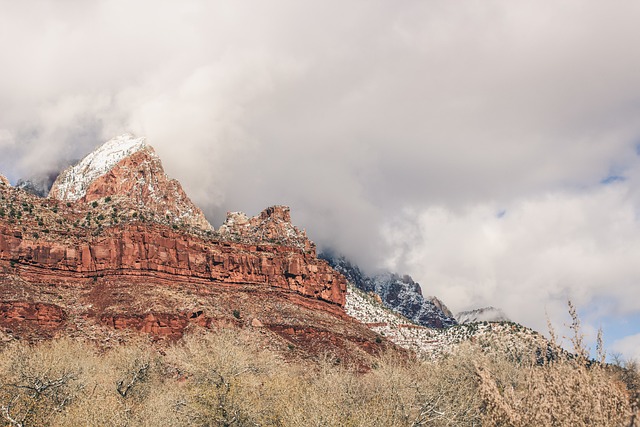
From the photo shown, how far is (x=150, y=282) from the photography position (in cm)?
10475

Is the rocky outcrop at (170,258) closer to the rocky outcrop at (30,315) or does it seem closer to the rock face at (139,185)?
the rocky outcrop at (30,315)

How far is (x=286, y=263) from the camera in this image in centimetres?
13175

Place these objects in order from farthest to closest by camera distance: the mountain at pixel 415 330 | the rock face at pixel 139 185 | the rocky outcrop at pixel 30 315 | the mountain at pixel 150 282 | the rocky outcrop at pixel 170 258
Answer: the rock face at pixel 139 185 → the mountain at pixel 415 330 → the rocky outcrop at pixel 170 258 → the mountain at pixel 150 282 → the rocky outcrop at pixel 30 315

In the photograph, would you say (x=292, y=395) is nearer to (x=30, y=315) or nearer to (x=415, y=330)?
(x=30, y=315)

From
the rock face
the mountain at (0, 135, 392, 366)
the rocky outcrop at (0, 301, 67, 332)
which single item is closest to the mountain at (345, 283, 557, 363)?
the mountain at (0, 135, 392, 366)

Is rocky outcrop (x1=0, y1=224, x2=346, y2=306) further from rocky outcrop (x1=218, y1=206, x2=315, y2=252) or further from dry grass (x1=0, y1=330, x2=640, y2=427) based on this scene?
dry grass (x1=0, y1=330, x2=640, y2=427)

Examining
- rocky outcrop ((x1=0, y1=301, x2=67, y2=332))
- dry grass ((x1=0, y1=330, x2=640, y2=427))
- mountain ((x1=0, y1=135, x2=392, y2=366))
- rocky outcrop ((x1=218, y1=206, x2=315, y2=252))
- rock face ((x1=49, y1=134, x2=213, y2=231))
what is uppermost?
rock face ((x1=49, y1=134, x2=213, y2=231))

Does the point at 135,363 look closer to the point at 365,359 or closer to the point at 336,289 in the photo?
the point at 365,359

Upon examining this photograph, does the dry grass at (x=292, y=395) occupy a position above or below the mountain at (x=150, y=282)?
below

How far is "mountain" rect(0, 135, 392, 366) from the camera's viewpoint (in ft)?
286

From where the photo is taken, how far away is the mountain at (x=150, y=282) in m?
87.3

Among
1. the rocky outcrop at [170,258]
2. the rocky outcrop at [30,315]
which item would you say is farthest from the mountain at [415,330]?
the rocky outcrop at [30,315]

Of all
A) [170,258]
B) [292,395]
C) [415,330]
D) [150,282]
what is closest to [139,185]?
[170,258]

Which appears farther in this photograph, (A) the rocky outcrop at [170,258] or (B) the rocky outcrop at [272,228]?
(B) the rocky outcrop at [272,228]
